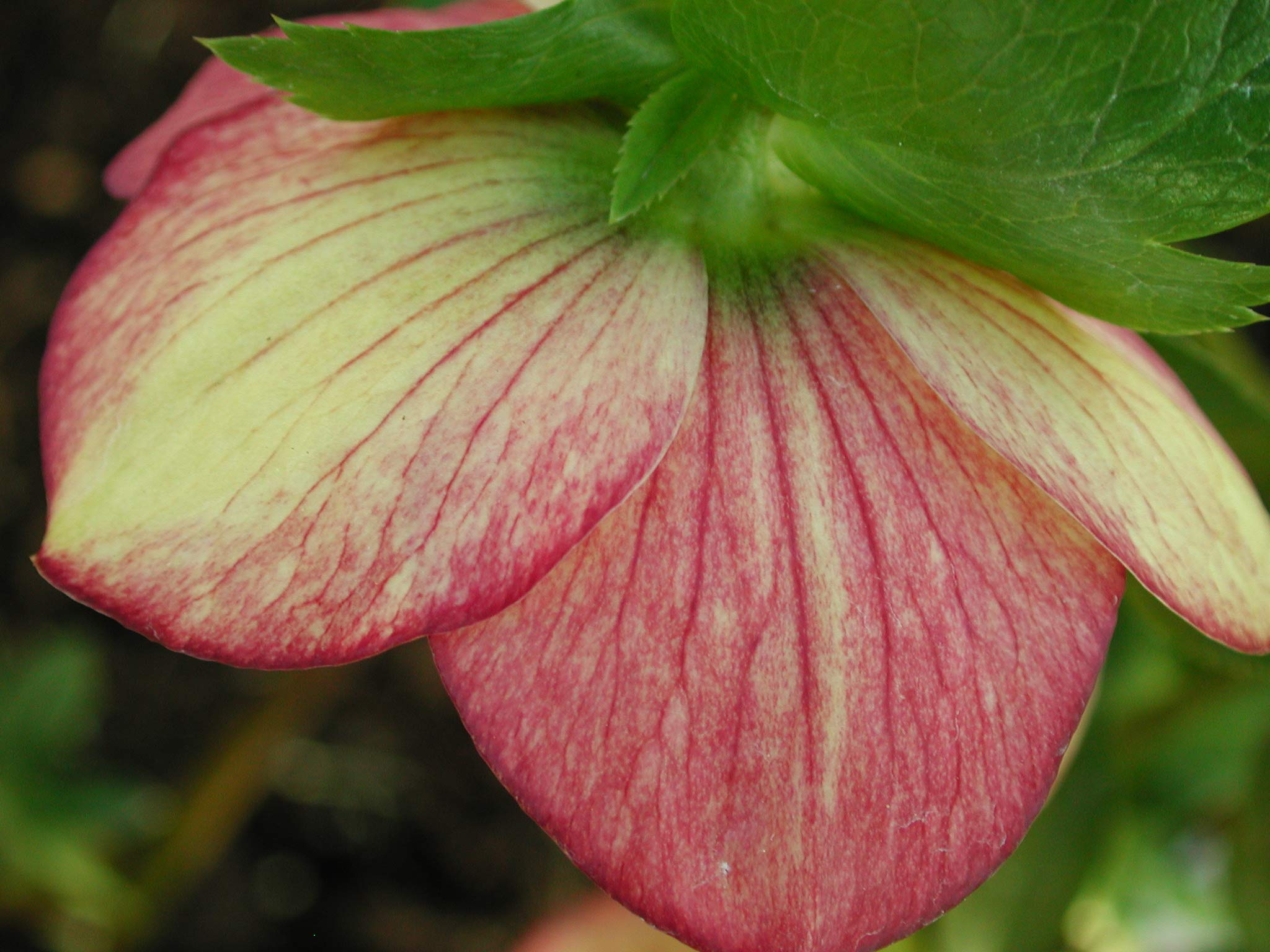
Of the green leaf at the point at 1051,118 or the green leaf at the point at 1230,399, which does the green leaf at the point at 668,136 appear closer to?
the green leaf at the point at 1051,118

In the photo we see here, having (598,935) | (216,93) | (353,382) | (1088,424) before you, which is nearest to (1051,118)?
(1088,424)

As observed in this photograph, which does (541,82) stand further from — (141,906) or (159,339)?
(141,906)

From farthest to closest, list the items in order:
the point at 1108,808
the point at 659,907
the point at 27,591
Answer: the point at 27,591
the point at 1108,808
the point at 659,907

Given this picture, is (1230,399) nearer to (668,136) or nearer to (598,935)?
(668,136)

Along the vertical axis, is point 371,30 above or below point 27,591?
above

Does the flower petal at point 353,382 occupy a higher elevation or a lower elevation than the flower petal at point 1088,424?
lower

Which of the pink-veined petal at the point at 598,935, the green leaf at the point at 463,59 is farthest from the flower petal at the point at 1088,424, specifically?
the pink-veined petal at the point at 598,935

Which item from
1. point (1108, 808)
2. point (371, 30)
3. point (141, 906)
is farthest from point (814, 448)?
point (141, 906)
